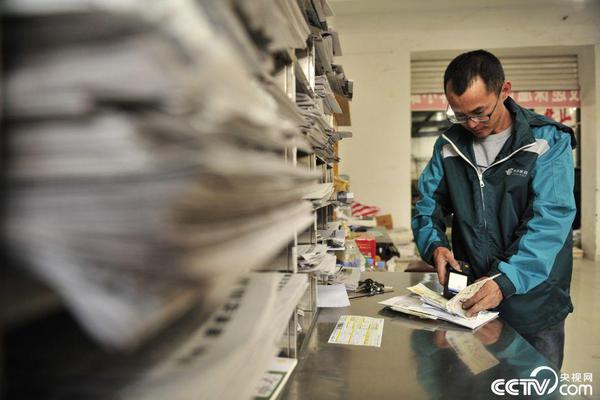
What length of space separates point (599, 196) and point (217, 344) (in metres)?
6.64

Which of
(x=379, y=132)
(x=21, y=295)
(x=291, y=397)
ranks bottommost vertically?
(x=291, y=397)

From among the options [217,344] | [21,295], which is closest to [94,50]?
[21,295]

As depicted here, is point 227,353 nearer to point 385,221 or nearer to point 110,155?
point 110,155

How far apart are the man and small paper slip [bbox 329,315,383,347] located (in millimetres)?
485

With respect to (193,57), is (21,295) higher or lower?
lower

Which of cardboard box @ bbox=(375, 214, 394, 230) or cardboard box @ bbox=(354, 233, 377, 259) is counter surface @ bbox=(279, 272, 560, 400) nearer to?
cardboard box @ bbox=(354, 233, 377, 259)

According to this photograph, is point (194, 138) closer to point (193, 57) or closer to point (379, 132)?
point (193, 57)

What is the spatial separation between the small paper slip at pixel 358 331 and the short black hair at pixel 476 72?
3.40 ft

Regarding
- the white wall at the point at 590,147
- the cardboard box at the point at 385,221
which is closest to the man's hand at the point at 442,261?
the cardboard box at the point at 385,221

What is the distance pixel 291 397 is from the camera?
1.01 meters

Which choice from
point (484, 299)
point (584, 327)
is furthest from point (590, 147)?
point (484, 299)

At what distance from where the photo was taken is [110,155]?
284 mm

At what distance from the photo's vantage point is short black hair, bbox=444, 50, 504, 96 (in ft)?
5.65

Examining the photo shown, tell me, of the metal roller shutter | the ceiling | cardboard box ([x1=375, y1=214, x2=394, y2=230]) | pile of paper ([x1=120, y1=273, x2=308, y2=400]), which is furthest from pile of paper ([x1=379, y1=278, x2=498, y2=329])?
the metal roller shutter
